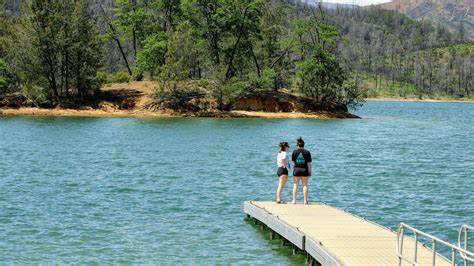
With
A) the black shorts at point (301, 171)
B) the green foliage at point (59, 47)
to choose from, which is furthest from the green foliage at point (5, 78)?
the black shorts at point (301, 171)

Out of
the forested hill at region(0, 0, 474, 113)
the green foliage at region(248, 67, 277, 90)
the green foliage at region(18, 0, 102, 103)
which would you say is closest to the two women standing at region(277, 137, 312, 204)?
the forested hill at region(0, 0, 474, 113)

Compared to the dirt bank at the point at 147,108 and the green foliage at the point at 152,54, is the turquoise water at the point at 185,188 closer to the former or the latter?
the dirt bank at the point at 147,108

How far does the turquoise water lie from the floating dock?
69 cm

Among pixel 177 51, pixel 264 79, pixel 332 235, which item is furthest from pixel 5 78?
pixel 332 235

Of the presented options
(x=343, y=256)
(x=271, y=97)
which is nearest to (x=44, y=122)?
(x=271, y=97)

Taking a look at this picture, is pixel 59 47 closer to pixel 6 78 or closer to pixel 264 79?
pixel 6 78

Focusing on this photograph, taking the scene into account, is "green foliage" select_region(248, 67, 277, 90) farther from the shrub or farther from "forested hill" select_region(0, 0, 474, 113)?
the shrub

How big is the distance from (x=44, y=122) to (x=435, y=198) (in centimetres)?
5159

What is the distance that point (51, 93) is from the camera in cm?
8719

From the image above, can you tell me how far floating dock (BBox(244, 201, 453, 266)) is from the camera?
16953mm

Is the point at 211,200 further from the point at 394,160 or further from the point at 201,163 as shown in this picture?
the point at 394,160

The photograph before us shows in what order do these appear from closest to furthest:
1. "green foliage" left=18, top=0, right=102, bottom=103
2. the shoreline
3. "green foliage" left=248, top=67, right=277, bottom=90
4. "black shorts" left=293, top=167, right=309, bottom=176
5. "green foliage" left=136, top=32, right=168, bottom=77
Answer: "black shorts" left=293, top=167, right=309, bottom=176
"green foliage" left=18, top=0, right=102, bottom=103
the shoreline
"green foliage" left=248, top=67, right=277, bottom=90
"green foliage" left=136, top=32, right=168, bottom=77

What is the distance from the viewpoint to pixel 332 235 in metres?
19.7

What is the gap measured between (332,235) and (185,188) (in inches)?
509
